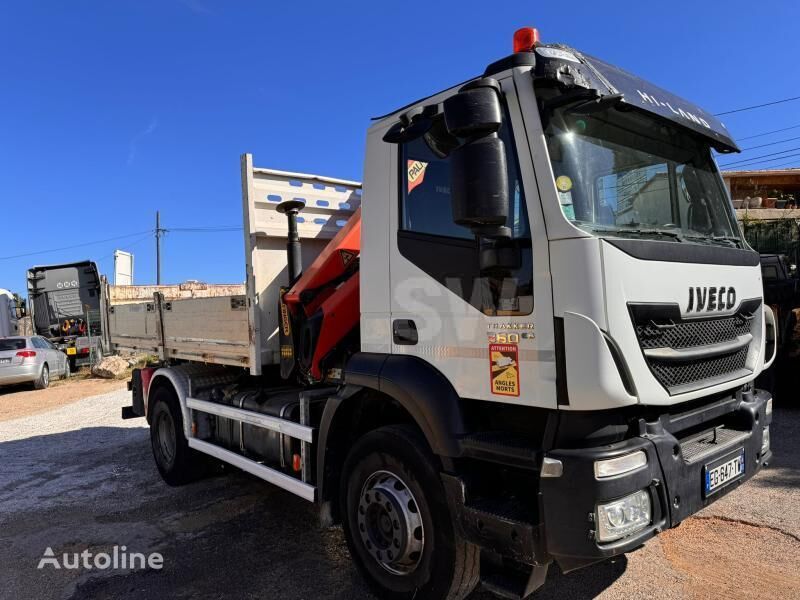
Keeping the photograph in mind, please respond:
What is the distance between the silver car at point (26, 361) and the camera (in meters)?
14.4

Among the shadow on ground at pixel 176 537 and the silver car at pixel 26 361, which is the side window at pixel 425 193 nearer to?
the shadow on ground at pixel 176 537

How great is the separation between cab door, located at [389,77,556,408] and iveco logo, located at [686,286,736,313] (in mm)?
744

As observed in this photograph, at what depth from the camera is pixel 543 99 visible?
8.65 feet

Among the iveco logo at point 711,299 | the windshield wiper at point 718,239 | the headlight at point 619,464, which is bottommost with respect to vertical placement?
the headlight at point 619,464

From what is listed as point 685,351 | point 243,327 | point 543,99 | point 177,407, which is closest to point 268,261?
point 243,327

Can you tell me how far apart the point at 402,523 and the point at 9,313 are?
2411 cm

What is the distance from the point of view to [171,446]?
5.95 m

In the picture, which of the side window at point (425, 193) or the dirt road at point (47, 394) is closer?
the side window at point (425, 193)

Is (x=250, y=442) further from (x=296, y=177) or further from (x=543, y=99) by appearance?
(x=543, y=99)

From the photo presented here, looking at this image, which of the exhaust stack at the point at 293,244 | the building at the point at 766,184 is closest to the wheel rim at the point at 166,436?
the exhaust stack at the point at 293,244

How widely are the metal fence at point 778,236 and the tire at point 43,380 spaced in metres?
17.2

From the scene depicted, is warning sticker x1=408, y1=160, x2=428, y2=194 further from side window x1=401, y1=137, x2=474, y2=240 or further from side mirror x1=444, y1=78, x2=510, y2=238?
side mirror x1=444, y1=78, x2=510, y2=238

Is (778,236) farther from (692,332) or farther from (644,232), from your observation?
(644,232)

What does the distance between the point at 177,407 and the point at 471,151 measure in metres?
4.58
